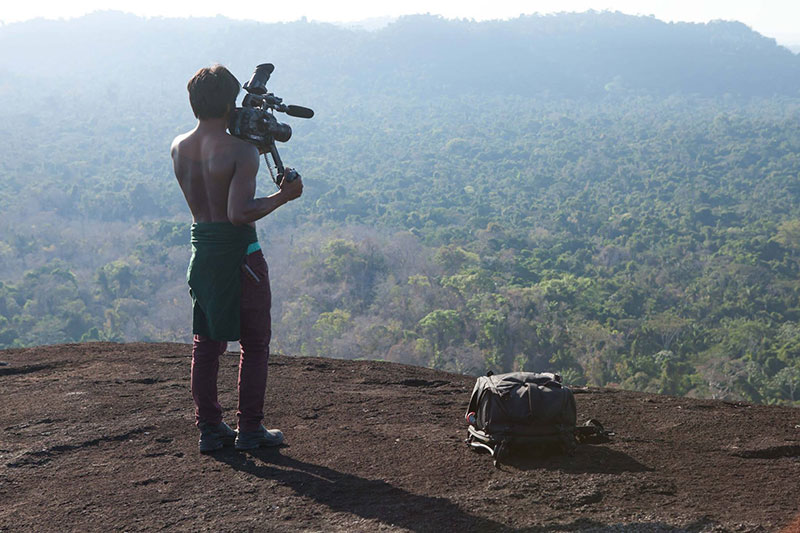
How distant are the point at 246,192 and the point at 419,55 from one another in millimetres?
160141

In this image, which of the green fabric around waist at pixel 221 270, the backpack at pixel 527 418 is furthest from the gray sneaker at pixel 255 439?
the backpack at pixel 527 418

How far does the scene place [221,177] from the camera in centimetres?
340

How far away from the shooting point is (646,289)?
43031 mm

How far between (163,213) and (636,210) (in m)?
41.5

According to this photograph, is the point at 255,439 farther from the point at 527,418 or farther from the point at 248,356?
the point at 527,418

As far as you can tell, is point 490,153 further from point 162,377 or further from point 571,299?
point 162,377

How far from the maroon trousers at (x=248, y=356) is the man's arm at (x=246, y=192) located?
24 cm

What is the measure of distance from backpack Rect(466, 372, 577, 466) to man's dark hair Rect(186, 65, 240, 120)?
5.60 ft

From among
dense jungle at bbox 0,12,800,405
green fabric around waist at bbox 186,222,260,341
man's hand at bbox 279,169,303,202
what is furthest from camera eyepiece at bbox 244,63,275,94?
dense jungle at bbox 0,12,800,405

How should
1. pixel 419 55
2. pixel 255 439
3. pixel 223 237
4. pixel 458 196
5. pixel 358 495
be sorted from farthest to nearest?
pixel 419 55 < pixel 458 196 < pixel 255 439 < pixel 223 237 < pixel 358 495

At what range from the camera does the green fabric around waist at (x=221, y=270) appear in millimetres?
3467

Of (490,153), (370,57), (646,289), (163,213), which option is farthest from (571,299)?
(370,57)

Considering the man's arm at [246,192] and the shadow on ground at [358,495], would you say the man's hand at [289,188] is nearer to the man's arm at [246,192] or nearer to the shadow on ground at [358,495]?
the man's arm at [246,192]

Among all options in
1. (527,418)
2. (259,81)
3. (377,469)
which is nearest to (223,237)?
(259,81)
